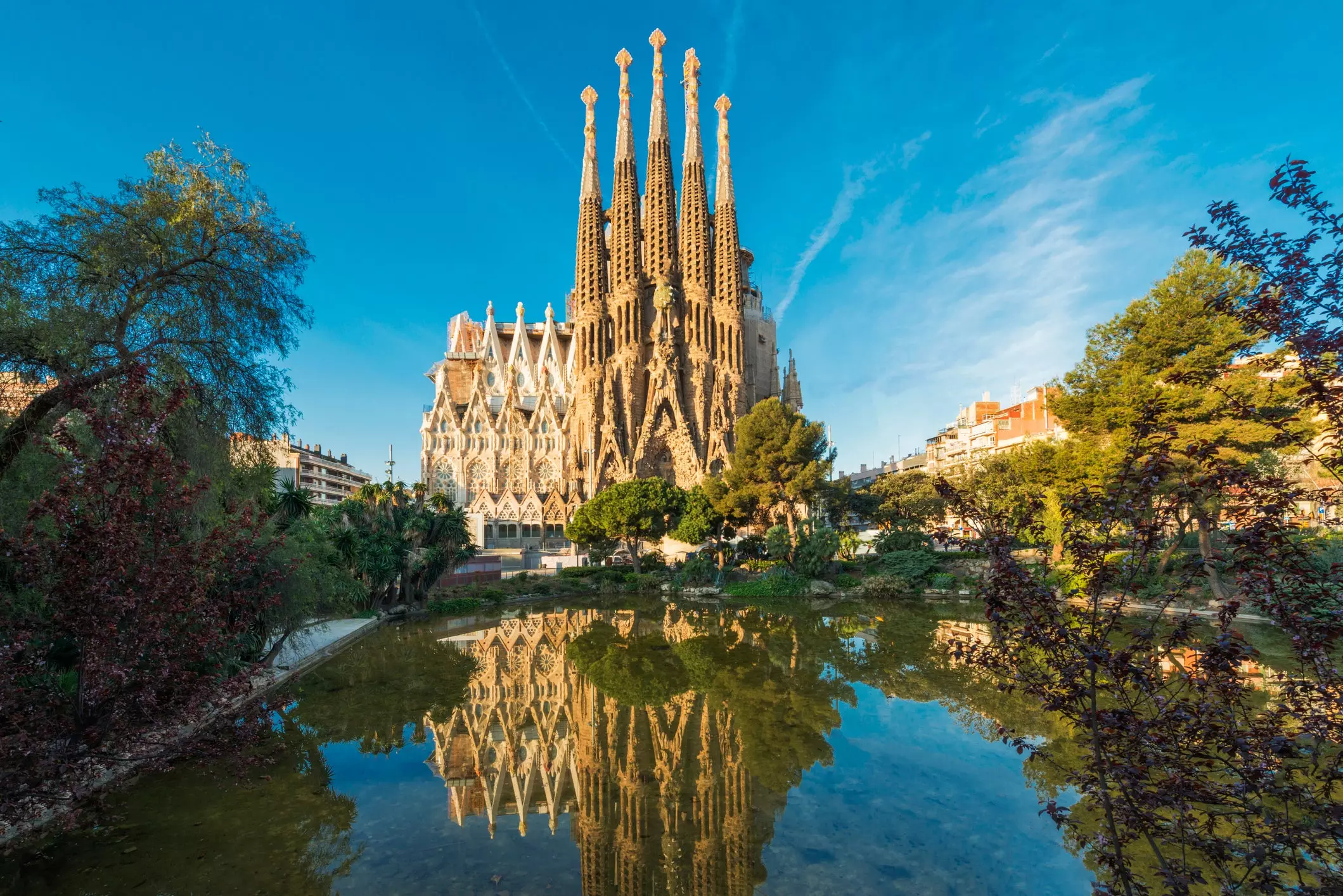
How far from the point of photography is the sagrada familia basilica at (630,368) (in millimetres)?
47781

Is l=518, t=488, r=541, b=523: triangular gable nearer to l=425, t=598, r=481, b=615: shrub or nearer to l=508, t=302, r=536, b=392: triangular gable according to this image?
l=508, t=302, r=536, b=392: triangular gable

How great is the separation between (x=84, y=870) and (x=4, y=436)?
4.28 metres

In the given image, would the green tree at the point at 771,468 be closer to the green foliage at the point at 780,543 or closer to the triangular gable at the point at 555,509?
the green foliage at the point at 780,543

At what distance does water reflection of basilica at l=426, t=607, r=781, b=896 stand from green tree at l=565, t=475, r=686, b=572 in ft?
55.4

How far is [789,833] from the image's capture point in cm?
630

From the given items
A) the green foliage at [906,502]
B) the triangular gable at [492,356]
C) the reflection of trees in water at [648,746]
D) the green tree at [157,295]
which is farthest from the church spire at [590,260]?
the green tree at [157,295]

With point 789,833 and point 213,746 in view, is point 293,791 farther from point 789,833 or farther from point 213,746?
point 789,833

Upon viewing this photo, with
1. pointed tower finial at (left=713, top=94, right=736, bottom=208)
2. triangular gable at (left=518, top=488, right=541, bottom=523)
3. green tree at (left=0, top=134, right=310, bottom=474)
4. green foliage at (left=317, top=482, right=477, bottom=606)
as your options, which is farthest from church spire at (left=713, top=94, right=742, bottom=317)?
green tree at (left=0, top=134, right=310, bottom=474)

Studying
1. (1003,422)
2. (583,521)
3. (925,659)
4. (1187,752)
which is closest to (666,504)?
(583,521)

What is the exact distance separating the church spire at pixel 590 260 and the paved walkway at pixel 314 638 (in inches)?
1284

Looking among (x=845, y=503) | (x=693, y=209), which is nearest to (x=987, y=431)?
(x=845, y=503)

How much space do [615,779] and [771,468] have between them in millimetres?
Answer: 25356

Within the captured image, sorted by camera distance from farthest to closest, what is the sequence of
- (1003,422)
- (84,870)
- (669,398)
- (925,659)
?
(1003,422) < (669,398) < (925,659) < (84,870)

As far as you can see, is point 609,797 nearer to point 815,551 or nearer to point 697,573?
point 815,551
